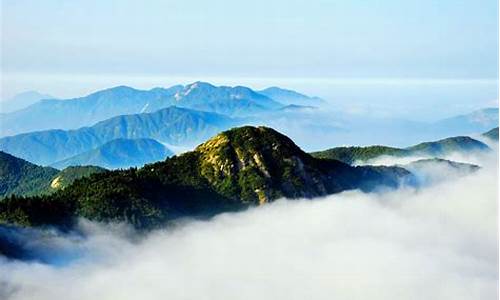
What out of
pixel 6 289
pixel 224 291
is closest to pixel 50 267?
pixel 6 289

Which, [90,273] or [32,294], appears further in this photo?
[90,273]

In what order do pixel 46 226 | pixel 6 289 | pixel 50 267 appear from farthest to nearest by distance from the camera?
pixel 46 226, pixel 50 267, pixel 6 289

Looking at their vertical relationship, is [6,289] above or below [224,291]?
above

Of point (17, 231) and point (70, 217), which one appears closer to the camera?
point (17, 231)

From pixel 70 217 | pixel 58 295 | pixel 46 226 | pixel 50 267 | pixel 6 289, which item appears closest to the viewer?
pixel 6 289

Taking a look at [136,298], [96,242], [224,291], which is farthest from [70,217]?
[224,291]

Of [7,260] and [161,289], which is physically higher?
[7,260]

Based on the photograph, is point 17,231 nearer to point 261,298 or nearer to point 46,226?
point 46,226

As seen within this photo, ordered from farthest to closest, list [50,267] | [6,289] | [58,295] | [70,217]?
[70,217] < [50,267] < [58,295] < [6,289]

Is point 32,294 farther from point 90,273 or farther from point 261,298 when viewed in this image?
point 261,298
